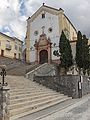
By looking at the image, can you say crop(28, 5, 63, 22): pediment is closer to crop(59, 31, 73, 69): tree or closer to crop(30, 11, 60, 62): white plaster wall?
crop(30, 11, 60, 62): white plaster wall

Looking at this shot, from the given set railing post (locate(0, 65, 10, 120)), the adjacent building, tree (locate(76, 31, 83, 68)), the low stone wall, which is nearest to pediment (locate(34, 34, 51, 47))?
tree (locate(76, 31, 83, 68))

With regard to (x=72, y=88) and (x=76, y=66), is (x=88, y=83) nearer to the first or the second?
(x=76, y=66)

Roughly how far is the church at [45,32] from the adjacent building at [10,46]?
5.93 meters

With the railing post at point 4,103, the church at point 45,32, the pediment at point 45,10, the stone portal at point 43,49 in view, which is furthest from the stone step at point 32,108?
the pediment at point 45,10

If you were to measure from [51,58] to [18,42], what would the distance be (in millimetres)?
15741

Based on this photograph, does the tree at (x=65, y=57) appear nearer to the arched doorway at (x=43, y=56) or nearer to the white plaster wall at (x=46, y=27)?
the white plaster wall at (x=46, y=27)

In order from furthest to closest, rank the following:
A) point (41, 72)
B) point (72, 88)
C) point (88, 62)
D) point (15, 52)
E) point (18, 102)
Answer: point (15, 52), point (88, 62), point (41, 72), point (72, 88), point (18, 102)

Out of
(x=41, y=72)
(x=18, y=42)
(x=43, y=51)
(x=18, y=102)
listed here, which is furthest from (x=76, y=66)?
(x=18, y=42)

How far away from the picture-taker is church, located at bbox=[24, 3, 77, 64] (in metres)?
36.5

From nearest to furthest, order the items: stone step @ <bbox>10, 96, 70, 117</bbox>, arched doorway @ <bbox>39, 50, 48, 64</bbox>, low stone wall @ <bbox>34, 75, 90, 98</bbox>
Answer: stone step @ <bbox>10, 96, 70, 117</bbox>
low stone wall @ <bbox>34, 75, 90, 98</bbox>
arched doorway @ <bbox>39, 50, 48, 64</bbox>

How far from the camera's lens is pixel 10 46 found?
4584 centimetres

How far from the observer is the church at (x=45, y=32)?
120ft

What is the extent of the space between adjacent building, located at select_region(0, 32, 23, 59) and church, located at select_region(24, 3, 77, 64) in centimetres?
593

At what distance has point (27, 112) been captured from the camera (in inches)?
485
